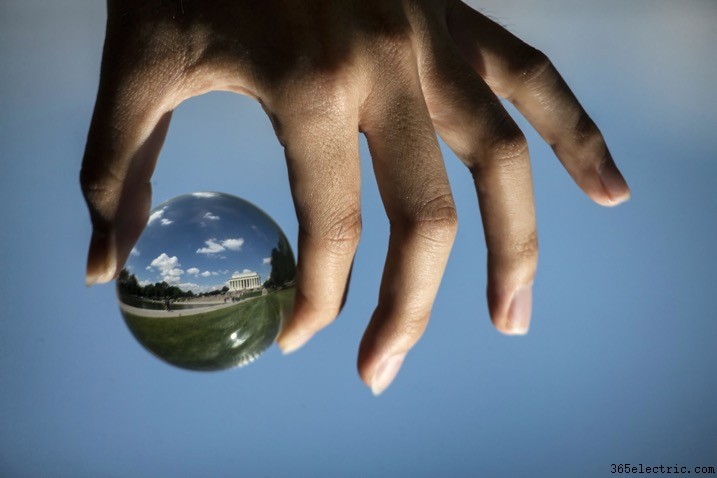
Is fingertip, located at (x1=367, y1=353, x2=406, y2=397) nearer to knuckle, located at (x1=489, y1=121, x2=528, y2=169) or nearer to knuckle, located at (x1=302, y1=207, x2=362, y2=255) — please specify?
knuckle, located at (x1=302, y1=207, x2=362, y2=255)

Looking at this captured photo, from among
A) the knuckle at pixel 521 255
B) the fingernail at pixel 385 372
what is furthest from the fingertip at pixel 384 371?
the knuckle at pixel 521 255

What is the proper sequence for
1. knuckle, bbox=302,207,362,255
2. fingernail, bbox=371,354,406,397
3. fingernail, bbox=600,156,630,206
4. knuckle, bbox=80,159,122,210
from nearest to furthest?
knuckle, bbox=80,159,122,210, knuckle, bbox=302,207,362,255, fingernail, bbox=371,354,406,397, fingernail, bbox=600,156,630,206

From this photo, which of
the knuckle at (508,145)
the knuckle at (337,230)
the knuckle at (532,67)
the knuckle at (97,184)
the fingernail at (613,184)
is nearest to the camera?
the knuckle at (97,184)

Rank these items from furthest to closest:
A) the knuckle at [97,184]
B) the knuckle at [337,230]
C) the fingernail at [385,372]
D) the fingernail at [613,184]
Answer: the fingernail at [613,184] → the fingernail at [385,372] → the knuckle at [337,230] → the knuckle at [97,184]

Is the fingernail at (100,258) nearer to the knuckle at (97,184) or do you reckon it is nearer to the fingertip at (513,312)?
the knuckle at (97,184)

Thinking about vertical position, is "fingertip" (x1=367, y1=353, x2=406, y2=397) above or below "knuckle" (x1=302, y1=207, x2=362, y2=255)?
below

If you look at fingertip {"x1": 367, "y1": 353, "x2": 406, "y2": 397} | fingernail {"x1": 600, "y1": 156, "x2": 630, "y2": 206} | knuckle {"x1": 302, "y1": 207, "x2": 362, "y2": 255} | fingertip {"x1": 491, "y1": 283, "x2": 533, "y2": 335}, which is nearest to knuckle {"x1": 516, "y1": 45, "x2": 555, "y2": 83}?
fingernail {"x1": 600, "y1": 156, "x2": 630, "y2": 206}

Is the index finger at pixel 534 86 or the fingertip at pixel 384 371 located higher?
the index finger at pixel 534 86

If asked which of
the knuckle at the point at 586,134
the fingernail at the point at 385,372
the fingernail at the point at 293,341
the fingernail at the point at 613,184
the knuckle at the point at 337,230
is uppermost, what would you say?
the knuckle at the point at 586,134
